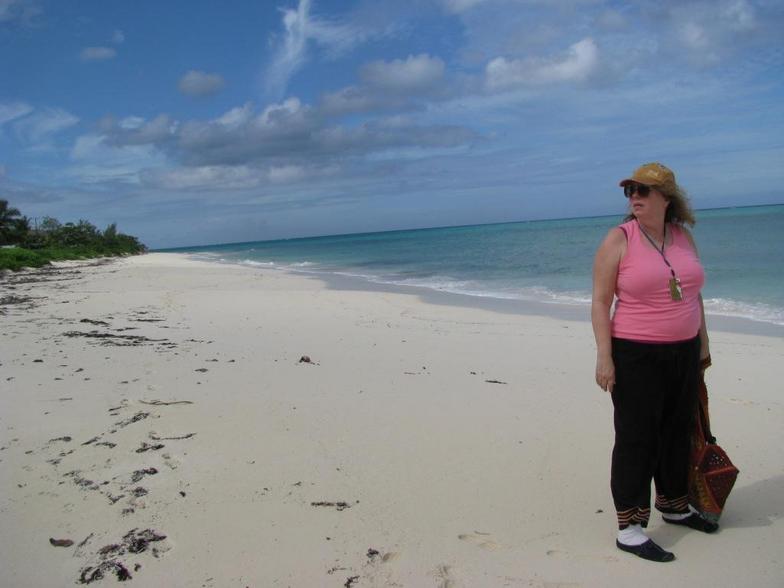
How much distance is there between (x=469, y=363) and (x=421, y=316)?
183 inches

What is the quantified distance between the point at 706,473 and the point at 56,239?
56.9 meters

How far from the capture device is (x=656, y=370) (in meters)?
2.77

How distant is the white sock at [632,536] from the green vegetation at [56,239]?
33.5 meters

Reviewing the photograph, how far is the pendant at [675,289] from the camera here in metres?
2.72

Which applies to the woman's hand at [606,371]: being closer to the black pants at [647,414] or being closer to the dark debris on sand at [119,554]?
the black pants at [647,414]

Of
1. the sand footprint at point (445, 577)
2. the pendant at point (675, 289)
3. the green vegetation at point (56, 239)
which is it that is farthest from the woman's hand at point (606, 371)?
the green vegetation at point (56, 239)

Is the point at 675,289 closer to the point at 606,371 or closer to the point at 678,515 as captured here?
the point at 606,371

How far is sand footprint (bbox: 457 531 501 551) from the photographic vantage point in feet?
9.30

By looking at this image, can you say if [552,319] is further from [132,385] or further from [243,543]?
[243,543]

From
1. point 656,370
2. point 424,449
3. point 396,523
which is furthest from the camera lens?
point 424,449

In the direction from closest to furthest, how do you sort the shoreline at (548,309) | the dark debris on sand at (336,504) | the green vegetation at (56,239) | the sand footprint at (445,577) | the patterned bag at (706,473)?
1. the sand footprint at (445,577)
2. the patterned bag at (706,473)
3. the dark debris on sand at (336,504)
4. the shoreline at (548,309)
5. the green vegetation at (56,239)

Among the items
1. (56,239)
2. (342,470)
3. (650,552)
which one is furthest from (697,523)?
(56,239)

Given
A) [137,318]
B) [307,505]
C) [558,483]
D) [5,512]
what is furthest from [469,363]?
[137,318]

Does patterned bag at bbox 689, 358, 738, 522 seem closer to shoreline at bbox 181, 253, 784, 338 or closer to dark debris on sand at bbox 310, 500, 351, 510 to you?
dark debris on sand at bbox 310, 500, 351, 510
